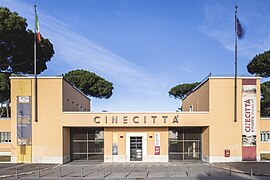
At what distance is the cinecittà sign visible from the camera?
83.8 ft

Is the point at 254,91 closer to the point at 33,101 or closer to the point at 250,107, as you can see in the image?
the point at 250,107

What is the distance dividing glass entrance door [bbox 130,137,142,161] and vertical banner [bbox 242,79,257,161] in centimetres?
912

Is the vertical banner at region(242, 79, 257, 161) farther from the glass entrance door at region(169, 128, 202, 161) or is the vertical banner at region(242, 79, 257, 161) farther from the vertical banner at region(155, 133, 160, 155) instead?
the vertical banner at region(155, 133, 160, 155)

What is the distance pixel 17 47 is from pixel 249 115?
86.2 ft

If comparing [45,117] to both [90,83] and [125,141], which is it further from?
[90,83]

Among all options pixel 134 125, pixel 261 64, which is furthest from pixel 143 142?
pixel 261 64

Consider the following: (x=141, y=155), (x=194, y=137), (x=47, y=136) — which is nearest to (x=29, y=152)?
(x=47, y=136)

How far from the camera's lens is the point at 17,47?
110ft

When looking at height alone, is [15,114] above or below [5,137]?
above

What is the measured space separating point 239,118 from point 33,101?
59.8ft

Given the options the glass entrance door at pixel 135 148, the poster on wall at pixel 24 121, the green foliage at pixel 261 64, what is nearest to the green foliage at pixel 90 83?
the poster on wall at pixel 24 121

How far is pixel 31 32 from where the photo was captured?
113ft

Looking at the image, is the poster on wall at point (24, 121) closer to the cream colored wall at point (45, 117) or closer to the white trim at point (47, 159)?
the cream colored wall at point (45, 117)

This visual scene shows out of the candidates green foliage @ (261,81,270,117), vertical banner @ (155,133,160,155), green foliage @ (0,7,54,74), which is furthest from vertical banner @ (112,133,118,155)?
green foliage @ (261,81,270,117)
